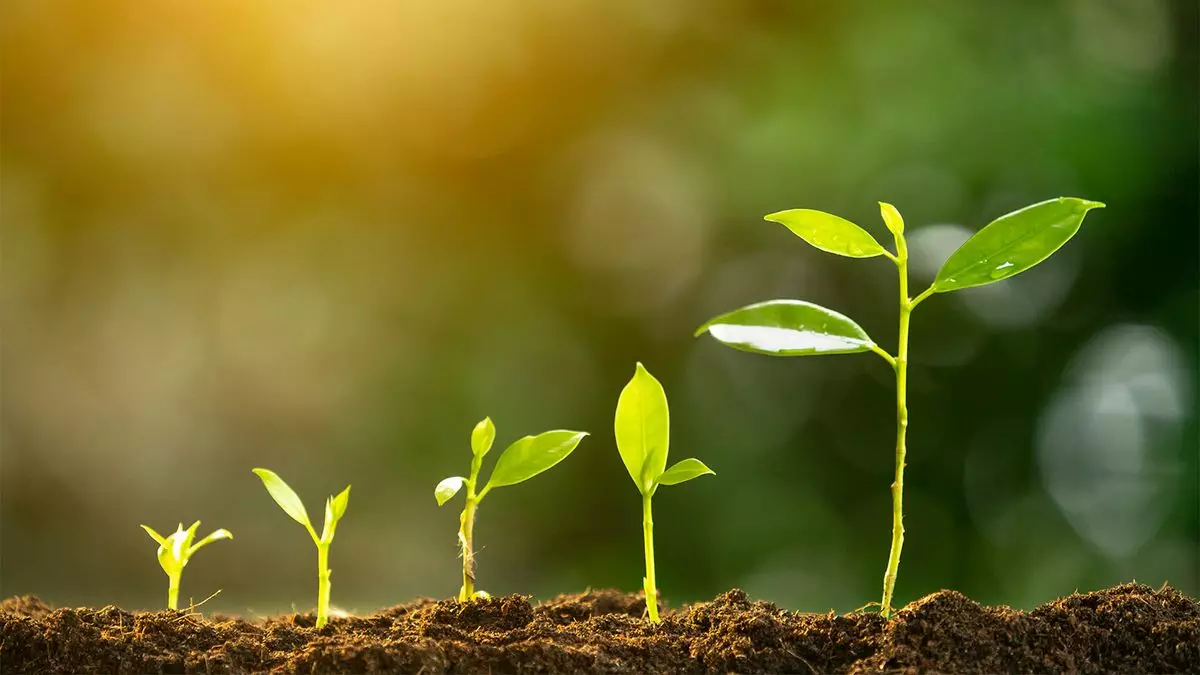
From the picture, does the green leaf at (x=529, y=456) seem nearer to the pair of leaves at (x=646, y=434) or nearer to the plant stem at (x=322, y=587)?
the pair of leaves at (x=646, y=434)

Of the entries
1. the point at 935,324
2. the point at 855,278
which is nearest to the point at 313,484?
the point at 855,278

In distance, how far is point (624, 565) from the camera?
2.39 metres

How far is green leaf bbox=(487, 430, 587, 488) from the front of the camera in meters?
0.88

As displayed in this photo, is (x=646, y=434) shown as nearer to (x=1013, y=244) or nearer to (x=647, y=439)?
(x=647, y=439)

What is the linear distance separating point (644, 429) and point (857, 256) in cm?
24

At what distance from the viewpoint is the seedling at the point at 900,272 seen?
715mm

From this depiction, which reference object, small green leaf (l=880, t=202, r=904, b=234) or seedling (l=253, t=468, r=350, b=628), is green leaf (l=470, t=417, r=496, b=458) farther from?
small green leaf (l=880, t=202, r=904, b=234)

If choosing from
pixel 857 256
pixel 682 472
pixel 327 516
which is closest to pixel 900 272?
pixel 857 256

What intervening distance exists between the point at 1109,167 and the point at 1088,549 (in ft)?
3.08

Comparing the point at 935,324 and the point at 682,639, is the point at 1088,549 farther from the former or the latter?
the point at 682,639

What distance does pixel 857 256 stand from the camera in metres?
0.76

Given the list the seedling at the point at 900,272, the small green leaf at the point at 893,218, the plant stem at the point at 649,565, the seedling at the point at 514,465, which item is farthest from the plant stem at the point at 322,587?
the small green leaf at the point at 893,218

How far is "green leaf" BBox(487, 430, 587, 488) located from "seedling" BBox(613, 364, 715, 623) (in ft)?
0.20

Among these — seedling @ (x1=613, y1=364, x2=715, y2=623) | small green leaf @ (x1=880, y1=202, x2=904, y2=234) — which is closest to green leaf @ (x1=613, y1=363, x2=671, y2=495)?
seedling @ (x1=613, y1=364, x2=715, y2=623)
